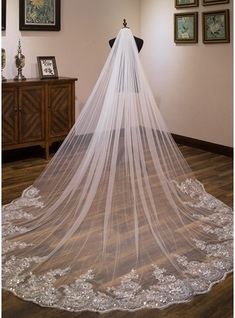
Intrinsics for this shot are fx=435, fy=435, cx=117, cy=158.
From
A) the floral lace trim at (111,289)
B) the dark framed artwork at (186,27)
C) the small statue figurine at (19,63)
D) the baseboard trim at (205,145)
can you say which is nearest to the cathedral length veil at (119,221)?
the floral lace trim at (111,289)

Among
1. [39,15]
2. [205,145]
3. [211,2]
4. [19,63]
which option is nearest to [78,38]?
[39,15]

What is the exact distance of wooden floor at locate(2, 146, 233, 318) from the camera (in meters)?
2.27

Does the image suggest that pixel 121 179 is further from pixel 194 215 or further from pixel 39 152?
pixel 39 152

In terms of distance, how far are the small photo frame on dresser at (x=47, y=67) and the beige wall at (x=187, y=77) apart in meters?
1.57

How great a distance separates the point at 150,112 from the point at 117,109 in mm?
256

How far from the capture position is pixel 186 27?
579 cm

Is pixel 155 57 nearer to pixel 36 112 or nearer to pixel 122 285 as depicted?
pixel 36 112

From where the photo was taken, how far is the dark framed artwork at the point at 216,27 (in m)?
5.24

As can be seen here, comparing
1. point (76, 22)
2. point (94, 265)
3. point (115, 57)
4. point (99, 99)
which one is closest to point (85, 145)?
point (99, 99)

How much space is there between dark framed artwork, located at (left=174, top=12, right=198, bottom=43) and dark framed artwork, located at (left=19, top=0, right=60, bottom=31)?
5.26 feet

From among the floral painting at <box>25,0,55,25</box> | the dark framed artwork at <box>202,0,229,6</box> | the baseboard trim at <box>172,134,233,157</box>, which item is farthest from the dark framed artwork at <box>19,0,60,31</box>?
Result: the baseboard trim at <box>172,134,233,157</box>

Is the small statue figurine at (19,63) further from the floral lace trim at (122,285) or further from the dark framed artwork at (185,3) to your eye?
the floral lace trim at (122,285)

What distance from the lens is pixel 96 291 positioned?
2455 mm

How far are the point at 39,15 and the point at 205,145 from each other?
270 centimetres
